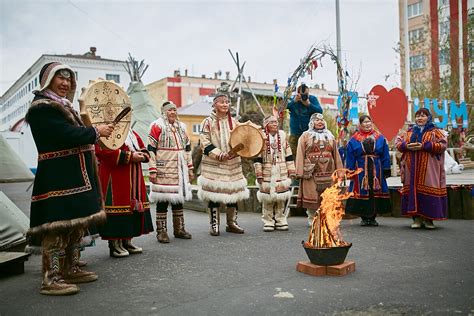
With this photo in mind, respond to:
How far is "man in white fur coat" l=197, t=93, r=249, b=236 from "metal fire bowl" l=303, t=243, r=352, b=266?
2.54m

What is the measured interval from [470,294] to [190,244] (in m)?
3.50

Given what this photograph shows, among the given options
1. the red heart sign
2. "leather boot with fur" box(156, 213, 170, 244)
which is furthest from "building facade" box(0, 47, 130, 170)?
"leather boot with fur" box(156, 213, 170, 244)

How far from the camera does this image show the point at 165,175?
6.45m

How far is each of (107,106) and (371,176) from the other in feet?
14.0

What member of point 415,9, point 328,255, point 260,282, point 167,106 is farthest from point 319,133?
point 415,9

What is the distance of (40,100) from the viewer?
158 inches

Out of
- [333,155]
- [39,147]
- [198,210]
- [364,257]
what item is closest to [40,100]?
[39,147]

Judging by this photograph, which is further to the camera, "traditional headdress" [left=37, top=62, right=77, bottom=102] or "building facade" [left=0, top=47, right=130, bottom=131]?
"building facade" [left=0, top=47, right=130, bottom=131]

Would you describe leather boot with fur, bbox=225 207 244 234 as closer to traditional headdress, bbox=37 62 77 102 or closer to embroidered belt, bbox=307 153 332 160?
embroidered belt, bbox=307 153 332 160

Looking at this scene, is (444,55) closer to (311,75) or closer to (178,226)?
(311,75)

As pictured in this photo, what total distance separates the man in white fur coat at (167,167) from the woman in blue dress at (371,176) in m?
2.71

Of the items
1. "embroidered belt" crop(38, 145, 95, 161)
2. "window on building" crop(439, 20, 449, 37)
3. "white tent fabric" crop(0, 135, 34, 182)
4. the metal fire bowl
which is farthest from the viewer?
"window on building" crop(439, 20, 449, 37)

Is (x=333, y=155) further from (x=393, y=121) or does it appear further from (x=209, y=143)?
(x=393, y=121)

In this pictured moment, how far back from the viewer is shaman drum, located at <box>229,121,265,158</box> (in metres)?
6.61
